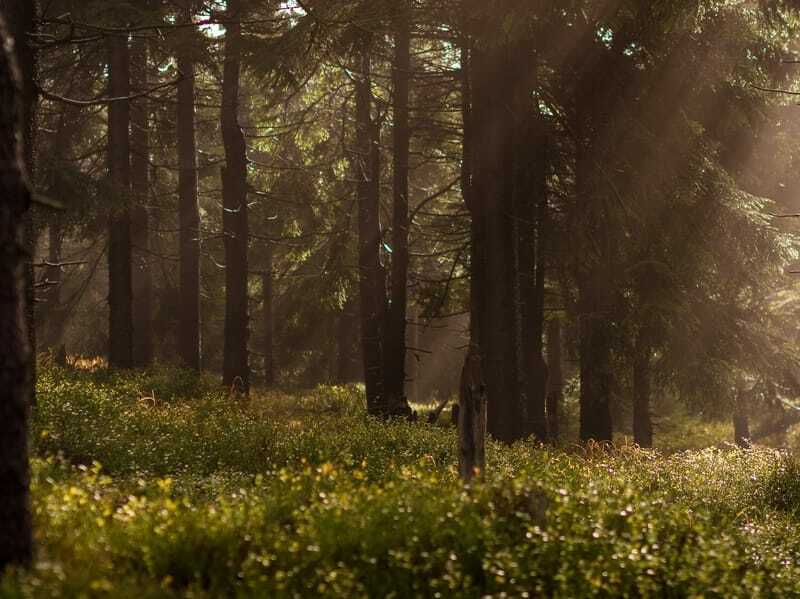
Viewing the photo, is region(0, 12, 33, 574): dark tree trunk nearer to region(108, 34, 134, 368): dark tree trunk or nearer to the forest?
the forest

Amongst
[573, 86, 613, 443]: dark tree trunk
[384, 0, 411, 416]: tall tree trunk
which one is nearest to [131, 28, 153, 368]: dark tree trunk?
[384, 0, 411, 416]: tall tree trunk

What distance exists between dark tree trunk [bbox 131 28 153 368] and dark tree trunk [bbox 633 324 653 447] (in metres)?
12.1

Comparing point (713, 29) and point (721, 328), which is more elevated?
point (713, 29)

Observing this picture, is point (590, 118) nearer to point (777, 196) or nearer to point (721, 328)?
point (721, 328)

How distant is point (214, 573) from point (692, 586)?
3505 millimetres

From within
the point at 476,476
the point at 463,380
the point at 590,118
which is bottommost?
the point at 476,476

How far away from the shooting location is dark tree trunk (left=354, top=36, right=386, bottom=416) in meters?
19.7

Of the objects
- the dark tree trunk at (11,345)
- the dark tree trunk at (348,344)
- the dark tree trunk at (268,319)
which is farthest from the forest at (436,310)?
the dark tree trunk at (348,344)

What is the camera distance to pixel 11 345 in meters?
5.12

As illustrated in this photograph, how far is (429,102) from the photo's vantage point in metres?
20.5

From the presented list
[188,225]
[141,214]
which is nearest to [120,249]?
[188,225]

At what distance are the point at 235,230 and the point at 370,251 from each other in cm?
335

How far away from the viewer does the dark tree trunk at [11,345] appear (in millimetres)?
5066

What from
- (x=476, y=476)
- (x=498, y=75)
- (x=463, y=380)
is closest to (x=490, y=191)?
(x=498, y=75)
